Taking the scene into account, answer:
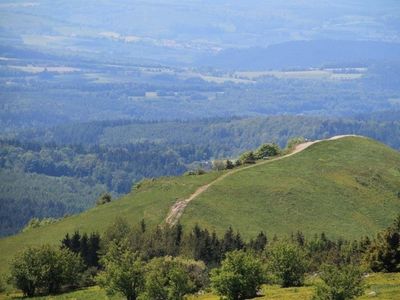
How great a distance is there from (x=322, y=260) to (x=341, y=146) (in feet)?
194

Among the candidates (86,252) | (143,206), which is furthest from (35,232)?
(86,252)

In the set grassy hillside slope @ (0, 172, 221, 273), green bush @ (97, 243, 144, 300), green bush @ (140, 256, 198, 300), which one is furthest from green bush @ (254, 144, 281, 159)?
green bush @ (97, 243, 144, 300)

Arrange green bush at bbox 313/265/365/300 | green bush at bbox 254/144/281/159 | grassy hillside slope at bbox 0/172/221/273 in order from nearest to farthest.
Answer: green bush at bbox 313/265/365/300
grassy hillside slope at bbox 0/172/221/273
green bush at bbox 254/144/281/159

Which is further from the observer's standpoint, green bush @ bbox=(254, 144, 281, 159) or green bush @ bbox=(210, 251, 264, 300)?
green bush @ bbox=(254, 144, 281, 159)

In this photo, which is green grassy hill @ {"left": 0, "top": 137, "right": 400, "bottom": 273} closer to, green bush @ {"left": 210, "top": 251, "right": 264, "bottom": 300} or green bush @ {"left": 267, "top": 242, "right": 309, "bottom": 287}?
green bush @ {"left": 267, "top": 242, "right": 309, "bottom": 287}

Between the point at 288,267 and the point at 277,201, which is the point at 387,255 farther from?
the point at 277,201

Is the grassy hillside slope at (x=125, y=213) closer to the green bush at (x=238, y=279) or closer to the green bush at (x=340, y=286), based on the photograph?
the green bush at (x=238, y=279)

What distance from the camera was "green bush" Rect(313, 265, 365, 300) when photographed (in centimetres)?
5975

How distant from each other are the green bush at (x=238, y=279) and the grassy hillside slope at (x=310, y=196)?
123 ft

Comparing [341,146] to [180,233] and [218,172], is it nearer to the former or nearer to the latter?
[218,172]

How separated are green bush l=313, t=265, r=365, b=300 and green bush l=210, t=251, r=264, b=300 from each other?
9195 mm

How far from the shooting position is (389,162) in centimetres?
13912

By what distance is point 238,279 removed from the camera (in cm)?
7006

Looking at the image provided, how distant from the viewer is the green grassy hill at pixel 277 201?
113688 mm
